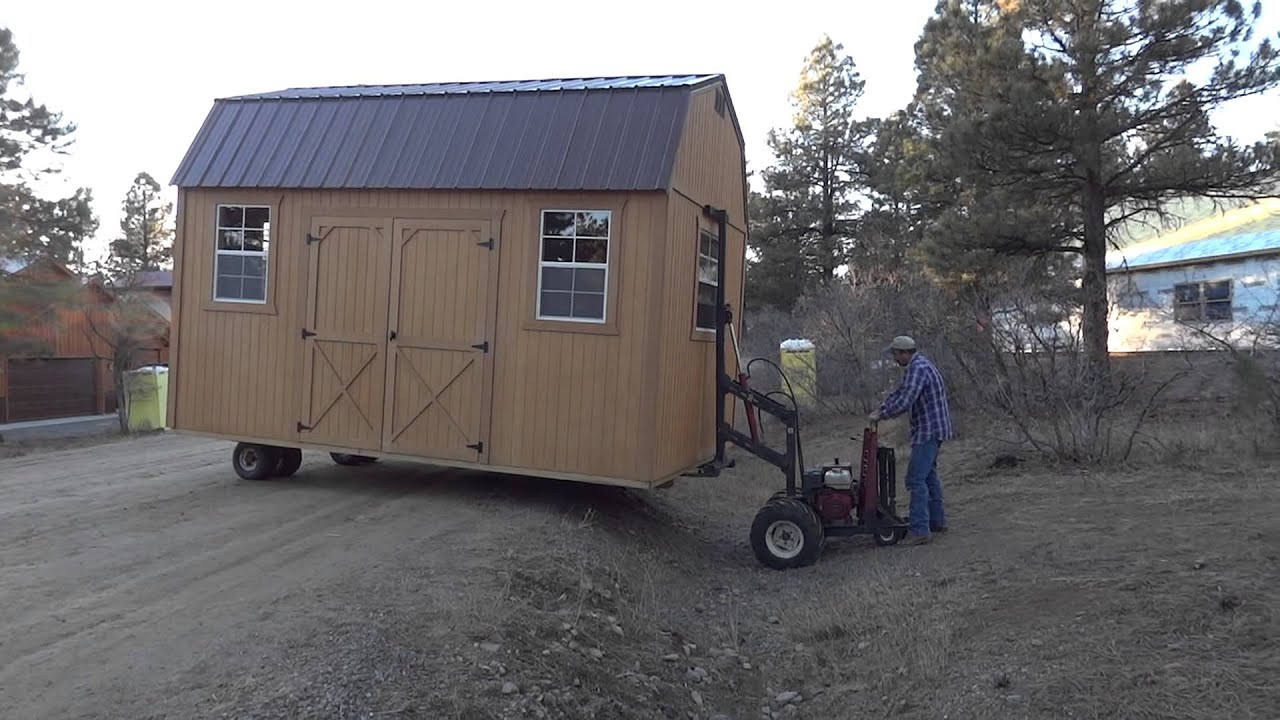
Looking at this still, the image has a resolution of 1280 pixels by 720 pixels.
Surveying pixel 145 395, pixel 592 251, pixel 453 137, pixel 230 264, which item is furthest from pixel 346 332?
pixel 145 395

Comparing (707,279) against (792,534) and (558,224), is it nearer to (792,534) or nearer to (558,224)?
(558,224)

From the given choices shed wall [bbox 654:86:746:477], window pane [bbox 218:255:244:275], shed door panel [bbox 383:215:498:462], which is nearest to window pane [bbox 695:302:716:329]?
shed wall [bbox 654:86:746:477]

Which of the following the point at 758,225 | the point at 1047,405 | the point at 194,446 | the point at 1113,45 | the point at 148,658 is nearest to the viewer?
the point at 148,658

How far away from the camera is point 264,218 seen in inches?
371

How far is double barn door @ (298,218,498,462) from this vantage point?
8664 mm

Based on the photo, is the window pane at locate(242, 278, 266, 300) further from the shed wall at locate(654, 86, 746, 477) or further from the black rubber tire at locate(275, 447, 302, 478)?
the shed wall at locate(654, 86, 746, 477)

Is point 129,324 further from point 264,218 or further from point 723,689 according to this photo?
point 723,689

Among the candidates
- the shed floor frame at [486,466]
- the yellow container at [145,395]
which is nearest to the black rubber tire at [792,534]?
the shed floor frame at [486,466]

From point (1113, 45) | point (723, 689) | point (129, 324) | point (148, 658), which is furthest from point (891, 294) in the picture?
point (129, 324)

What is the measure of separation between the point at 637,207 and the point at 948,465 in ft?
21.5

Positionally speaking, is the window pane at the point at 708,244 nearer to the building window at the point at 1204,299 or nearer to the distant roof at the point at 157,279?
the building window at the point at 1204,299

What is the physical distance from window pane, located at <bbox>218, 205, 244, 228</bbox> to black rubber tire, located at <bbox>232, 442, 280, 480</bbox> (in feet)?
7.50

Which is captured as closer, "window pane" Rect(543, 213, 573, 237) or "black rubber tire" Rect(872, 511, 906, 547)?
"black rubber tire" Rect(872, 511, 906, 547)

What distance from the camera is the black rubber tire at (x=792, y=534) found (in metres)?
8.10
